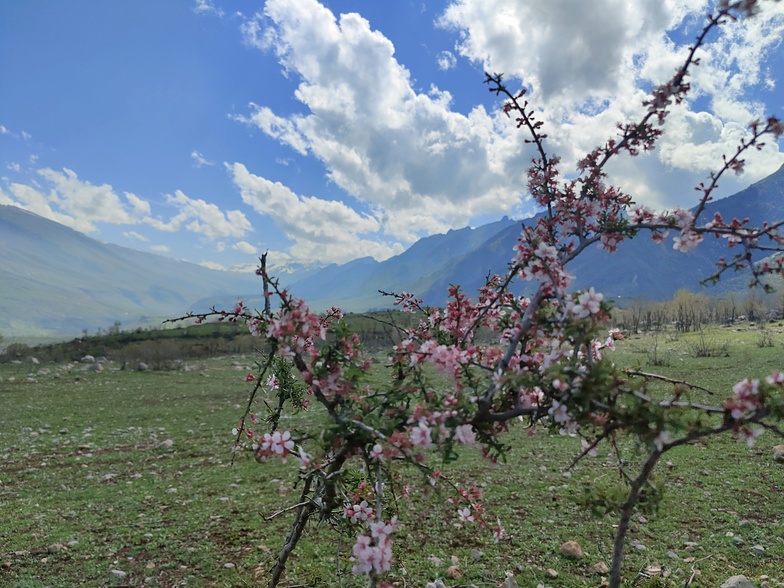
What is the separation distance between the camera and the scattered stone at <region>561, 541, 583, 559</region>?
6.72 m

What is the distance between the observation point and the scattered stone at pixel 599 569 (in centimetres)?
621

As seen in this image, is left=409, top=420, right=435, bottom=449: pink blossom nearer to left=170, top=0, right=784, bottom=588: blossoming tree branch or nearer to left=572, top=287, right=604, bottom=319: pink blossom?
left=170, top=0, right=784, bottom=588: blossoming tree branch

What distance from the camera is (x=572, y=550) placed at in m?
6.78

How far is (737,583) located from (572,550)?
202cm

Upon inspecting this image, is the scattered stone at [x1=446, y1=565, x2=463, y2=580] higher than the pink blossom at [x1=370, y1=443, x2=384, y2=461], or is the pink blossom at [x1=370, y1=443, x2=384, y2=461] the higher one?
the pink blossom at [x1=370, y1=443, x2=384, y2=461]

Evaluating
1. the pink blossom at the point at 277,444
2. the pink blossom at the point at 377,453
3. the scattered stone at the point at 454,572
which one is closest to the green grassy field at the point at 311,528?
the scattered stone at the point at 454,572

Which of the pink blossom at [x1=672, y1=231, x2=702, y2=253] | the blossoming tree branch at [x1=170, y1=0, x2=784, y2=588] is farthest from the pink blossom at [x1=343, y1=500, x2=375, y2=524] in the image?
the pink blossom at [x1=672, y1=231, x2=702, y2=253]

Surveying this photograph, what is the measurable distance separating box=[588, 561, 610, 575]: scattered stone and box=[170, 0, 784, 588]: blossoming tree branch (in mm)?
3999

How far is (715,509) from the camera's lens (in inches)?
320

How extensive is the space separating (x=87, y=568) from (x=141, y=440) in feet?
30.5

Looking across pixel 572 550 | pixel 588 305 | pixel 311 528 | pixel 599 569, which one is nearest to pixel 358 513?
pixel 588 305

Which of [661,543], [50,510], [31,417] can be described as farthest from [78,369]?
[661,543]

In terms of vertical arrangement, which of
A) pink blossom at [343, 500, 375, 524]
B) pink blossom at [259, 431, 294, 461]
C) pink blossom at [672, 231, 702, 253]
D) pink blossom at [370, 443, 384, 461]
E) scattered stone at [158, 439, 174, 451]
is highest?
pink blossom at [672, 231, 702, 253]

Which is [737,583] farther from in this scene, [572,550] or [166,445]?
[166,445]
